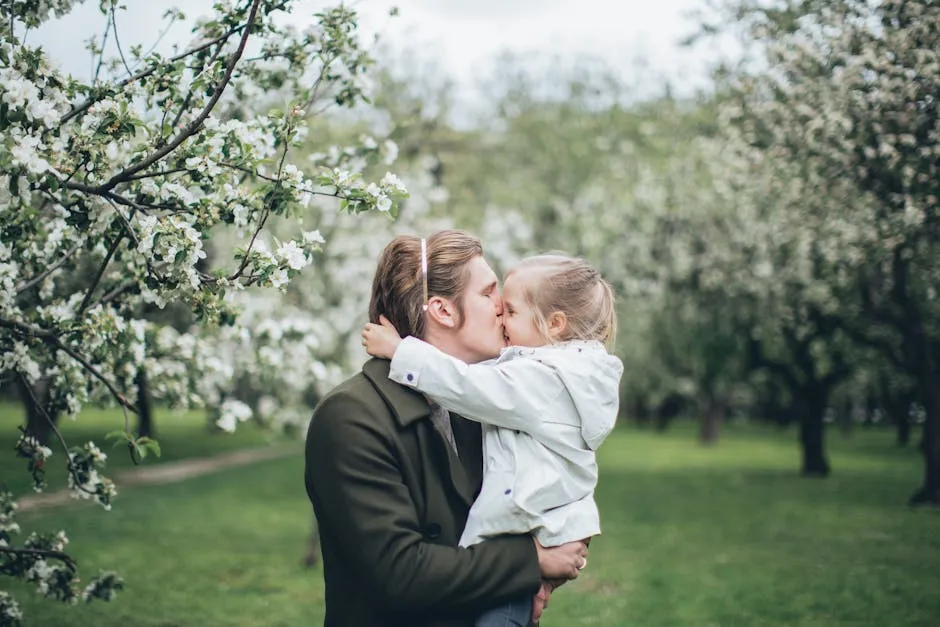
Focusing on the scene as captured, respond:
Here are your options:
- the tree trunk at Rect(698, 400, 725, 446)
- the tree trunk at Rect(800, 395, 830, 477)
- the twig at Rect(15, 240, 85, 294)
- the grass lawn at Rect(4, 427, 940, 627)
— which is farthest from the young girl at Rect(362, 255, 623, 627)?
the tree trunk at Rect(698, 400, 725, 446)

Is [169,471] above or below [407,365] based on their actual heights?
below

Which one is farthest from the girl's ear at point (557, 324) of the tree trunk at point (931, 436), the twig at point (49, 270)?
the tree trunk at point (931, 436)

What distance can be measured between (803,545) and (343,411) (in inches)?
561

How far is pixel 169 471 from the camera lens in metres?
29.6

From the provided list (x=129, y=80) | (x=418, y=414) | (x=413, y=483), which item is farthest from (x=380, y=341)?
(x=129, y=80)

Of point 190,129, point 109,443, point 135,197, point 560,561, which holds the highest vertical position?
point 190,129

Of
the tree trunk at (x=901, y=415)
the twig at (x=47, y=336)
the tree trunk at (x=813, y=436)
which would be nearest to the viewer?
the twig at (x=47, y=336)

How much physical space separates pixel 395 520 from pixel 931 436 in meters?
18.2

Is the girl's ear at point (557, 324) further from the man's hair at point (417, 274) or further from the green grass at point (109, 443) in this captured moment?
the green grass at point (109, 443)

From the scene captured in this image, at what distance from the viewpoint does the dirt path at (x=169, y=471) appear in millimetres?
20516

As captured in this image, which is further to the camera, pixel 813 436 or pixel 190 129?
pixel 813 436

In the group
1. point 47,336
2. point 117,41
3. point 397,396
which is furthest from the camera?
point 47,336

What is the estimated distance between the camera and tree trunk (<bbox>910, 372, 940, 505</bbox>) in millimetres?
18688

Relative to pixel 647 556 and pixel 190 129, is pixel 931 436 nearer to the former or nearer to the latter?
pixel 647 556
